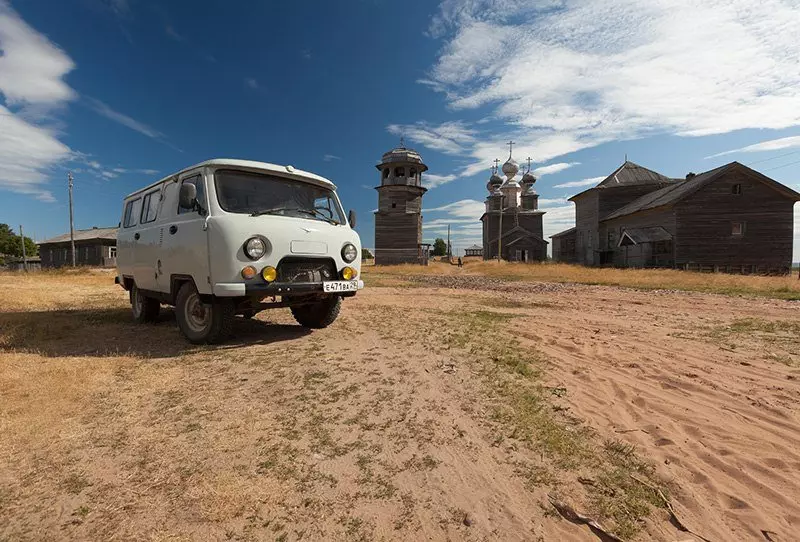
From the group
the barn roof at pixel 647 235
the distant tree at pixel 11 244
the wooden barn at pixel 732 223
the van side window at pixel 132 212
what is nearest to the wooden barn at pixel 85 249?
the distant tree at pixel 11 244

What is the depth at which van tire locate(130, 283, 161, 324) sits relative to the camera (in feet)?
23.1

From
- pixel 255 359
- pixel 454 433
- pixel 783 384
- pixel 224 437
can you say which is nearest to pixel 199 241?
pixel 255 359

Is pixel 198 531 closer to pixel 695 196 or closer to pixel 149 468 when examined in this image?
pixel 149 468

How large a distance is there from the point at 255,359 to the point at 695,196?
33.6m

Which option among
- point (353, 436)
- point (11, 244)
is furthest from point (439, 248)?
point (353, 436)

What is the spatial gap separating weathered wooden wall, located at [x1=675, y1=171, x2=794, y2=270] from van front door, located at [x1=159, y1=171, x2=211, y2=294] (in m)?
32.3

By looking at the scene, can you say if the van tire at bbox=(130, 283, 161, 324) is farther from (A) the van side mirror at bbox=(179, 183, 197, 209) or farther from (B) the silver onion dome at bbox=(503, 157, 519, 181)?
(B) the silver onion dome at bbox=(503, 157, 519, 181)

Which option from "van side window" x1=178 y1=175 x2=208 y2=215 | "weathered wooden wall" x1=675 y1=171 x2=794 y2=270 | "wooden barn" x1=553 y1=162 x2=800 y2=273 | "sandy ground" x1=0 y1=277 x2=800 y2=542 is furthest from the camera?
"weathered wooden wall" x1=675 y1=171 x2=794 y2=270

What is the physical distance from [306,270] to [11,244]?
8530 cm

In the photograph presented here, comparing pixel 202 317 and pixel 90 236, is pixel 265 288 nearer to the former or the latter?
pixel 202 317

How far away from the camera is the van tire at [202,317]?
5.16 meters

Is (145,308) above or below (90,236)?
below

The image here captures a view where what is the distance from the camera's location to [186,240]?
5.18m

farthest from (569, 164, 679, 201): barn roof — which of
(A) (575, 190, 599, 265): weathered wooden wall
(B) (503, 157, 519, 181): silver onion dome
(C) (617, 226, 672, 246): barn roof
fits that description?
(B) (503, 157, 519, 181): silver onion dome
